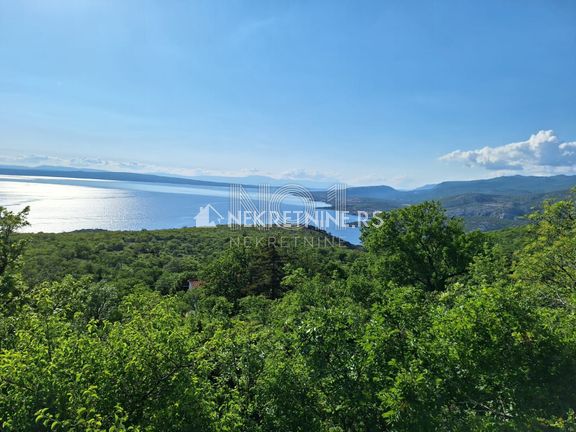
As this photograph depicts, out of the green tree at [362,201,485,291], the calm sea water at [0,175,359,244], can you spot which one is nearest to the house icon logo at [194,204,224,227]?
the calm sea water at [0,175,359,244]

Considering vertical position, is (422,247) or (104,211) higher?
(422,247)

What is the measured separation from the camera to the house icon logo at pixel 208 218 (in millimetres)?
A: 114375

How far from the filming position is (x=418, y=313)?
28.2ft

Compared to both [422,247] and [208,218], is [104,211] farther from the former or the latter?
[422,247]

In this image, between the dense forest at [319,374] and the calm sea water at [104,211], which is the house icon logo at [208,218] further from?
the dense forest at [319,374]

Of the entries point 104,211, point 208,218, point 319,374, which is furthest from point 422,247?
point 104,211

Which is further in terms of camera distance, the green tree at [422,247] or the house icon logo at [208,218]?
the house icon logo at [208,218]

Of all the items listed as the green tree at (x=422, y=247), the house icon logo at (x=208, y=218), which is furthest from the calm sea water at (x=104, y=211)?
the green tree at (x=422, y=247)

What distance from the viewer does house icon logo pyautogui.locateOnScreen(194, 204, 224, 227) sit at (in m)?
114

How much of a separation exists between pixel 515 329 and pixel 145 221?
426ft

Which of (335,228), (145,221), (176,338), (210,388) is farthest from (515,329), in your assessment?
(145,221)

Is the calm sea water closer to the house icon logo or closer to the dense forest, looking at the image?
the house icon logo

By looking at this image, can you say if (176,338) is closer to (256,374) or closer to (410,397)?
(256,374)

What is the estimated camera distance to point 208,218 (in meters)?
122
